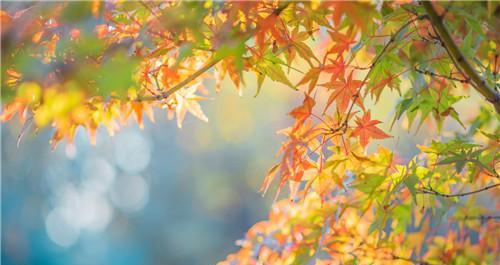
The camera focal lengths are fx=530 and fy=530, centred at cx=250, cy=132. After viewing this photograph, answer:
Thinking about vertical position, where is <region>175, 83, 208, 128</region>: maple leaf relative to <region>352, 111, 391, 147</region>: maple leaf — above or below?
above

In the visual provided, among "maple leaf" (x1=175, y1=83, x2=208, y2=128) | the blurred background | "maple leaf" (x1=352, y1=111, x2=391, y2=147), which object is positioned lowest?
the blurred background

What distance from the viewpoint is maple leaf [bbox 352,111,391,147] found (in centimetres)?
92

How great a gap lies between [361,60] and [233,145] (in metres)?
6.67

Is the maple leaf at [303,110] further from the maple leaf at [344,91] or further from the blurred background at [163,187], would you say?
the blurred background at [163,187]

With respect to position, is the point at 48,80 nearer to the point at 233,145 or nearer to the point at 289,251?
the point at 289,251

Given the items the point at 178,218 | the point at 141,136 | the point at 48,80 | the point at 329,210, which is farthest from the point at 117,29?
the point at 141,136

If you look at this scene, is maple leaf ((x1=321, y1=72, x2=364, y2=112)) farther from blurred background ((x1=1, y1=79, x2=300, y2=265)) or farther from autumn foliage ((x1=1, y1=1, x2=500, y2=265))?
blurred background ((x1=1, y1=79, x2=300, y2=265))

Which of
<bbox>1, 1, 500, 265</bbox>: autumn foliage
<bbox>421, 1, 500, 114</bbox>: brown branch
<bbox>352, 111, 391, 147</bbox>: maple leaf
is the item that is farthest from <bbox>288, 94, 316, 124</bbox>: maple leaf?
<bbox>421, 1, 500, 114</bbox>: brown branch

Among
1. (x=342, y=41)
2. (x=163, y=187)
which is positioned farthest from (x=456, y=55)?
(x=163, y=187)

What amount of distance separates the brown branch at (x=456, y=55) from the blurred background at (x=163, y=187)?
6144mm

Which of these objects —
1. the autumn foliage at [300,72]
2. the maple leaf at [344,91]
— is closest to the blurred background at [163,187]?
the autumn foliage at [300,72]

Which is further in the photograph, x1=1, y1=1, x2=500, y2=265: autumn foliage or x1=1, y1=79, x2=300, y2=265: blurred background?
x1=1, y1=79, x2=300, y2=265: blurred background

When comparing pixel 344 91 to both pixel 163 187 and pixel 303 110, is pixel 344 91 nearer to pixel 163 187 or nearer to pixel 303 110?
pixel 303 110

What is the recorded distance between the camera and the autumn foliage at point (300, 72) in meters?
0.64
